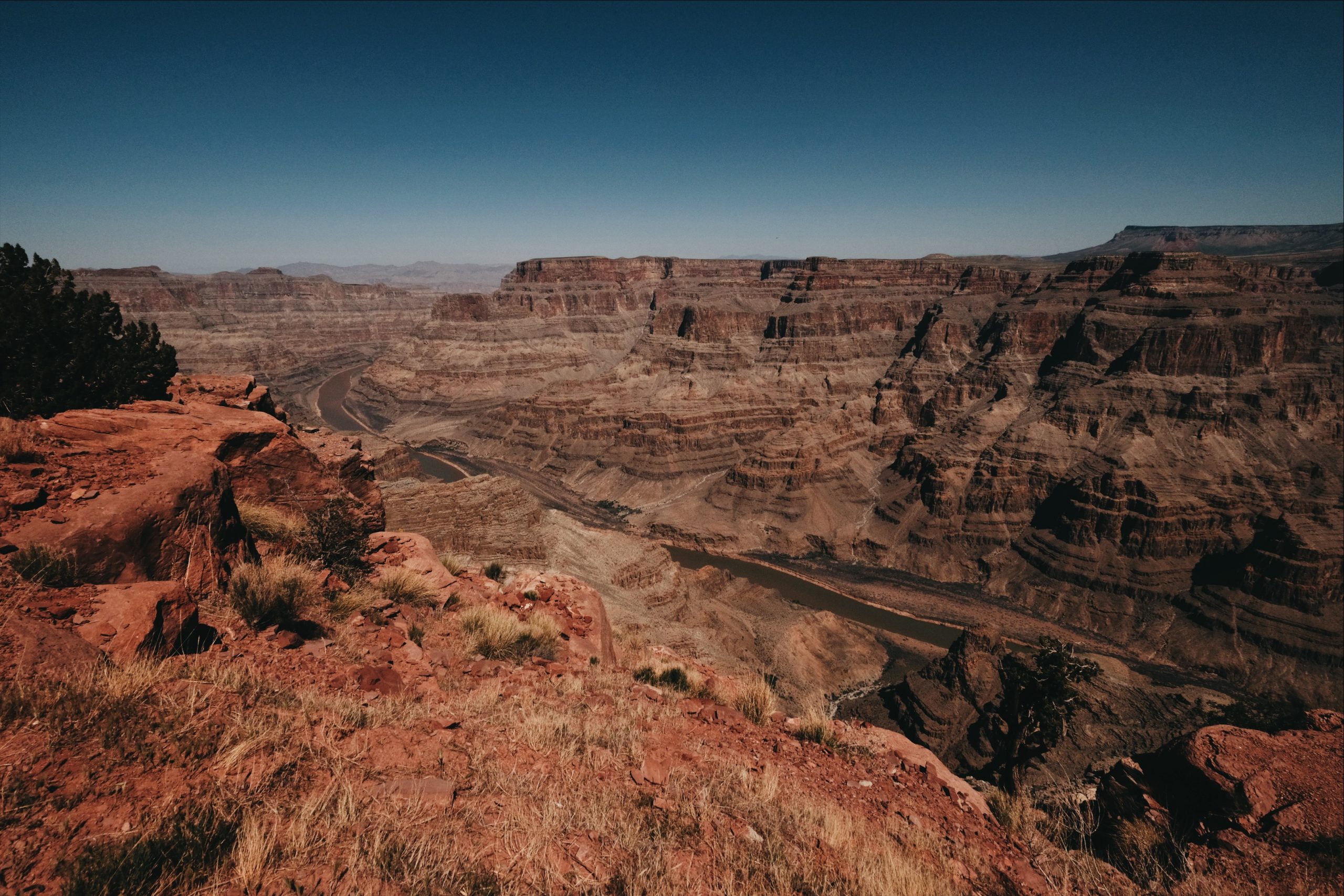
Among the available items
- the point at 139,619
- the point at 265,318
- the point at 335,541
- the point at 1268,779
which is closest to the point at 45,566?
the point at 139,619

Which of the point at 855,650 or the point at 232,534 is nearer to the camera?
the point at 232,534

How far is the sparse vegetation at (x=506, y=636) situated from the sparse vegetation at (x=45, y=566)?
5216 mm

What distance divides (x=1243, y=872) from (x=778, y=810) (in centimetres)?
605

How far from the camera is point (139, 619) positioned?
216 inches

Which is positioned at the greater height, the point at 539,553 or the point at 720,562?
the point at 539,553

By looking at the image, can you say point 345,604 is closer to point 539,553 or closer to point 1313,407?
point 539,553

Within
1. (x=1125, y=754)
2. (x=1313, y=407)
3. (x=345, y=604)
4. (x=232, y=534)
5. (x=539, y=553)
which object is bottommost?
(x=1125, y=754)

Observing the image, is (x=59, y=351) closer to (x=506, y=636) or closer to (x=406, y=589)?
(x=406, y=589)

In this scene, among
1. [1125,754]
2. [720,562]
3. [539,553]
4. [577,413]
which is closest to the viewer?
[1125,754]

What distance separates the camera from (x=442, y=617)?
10.8m

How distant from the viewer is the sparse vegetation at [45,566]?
5.51 m

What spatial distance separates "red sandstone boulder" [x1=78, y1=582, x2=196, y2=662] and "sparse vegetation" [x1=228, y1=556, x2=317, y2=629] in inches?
47.4

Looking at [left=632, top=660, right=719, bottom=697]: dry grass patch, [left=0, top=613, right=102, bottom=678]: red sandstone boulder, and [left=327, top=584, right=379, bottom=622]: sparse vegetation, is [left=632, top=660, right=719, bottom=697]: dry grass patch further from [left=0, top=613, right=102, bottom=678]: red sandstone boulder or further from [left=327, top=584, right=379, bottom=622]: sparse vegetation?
[left=0, top=613, right=102, bottom=678]: red sandstone boulder

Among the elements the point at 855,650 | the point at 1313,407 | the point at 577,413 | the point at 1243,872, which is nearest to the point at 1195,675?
the point at 855,650
